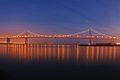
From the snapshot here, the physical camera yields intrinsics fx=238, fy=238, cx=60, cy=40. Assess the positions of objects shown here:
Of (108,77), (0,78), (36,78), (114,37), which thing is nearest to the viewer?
(0,78)

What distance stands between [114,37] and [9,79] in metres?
31.6

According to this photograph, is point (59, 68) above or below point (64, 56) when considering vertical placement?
above

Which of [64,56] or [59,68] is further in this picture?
[64,56]

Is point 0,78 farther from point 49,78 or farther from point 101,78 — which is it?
point 101,78

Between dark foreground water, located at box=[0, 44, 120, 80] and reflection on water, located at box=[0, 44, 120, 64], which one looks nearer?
dark foreground water, located at box=[0, 44, 120, 80]

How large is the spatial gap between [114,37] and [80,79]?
30354mm

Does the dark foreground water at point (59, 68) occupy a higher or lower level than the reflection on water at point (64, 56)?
higher

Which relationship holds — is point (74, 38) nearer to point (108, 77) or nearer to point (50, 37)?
point (50, 37)

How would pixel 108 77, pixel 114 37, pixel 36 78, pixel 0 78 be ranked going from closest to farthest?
pixel 0 78 < pixel 36 78 < pixel 108 77 < pixel 114 37

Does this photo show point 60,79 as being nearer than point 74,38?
Yes

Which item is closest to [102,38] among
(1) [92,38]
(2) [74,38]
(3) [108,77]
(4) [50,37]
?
(1) [92,38]

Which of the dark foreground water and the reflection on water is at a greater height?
the dark foreground water

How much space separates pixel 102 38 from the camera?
1465 inches

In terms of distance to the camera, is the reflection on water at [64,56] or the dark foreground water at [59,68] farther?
the reflection on water at [64,56]
